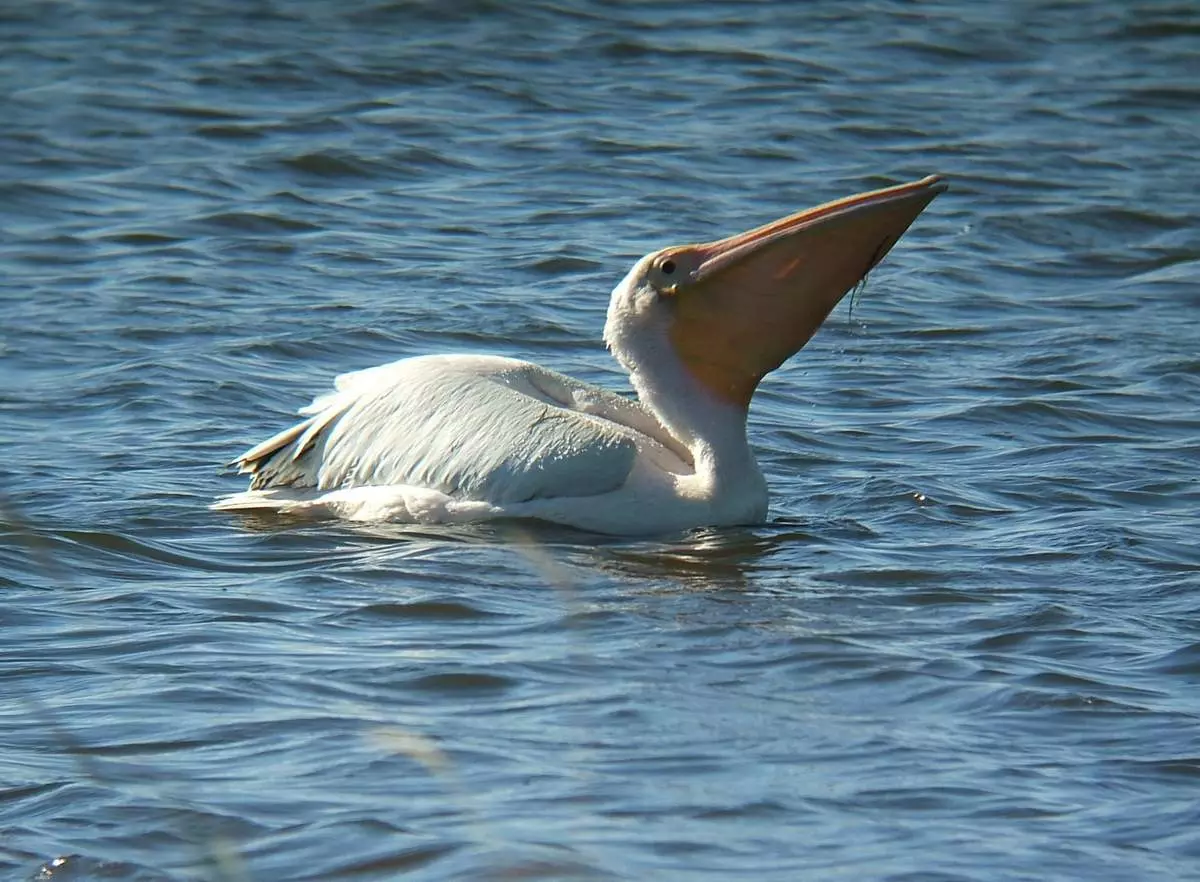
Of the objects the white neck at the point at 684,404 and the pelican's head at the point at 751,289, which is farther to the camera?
the white neck at the point at 684,404

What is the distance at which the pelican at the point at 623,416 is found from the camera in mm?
5559

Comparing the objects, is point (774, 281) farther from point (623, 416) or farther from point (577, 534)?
point (577, 534)

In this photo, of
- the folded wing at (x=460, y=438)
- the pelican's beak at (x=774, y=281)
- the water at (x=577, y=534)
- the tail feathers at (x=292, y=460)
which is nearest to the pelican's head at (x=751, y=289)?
the pelican's beak at (x=774, y=281)

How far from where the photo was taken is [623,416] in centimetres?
600

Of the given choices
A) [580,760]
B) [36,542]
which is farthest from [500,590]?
[36,542]

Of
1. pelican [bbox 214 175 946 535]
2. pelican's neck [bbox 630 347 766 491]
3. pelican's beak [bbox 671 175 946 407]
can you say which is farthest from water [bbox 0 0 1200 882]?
pelican's beak [bbox 671 175 946 407]

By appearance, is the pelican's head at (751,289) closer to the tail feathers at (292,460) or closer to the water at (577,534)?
the water at (577,534)

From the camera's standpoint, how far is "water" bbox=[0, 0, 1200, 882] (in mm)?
3551

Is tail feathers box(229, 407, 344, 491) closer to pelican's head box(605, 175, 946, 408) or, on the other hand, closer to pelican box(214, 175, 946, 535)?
pelican box(214, 175, 946, 535)

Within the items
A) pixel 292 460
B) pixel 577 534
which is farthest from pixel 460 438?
pixel 292 460

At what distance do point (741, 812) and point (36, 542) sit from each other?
1542 mm

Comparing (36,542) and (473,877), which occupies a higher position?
(36,542)

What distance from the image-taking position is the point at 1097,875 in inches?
130

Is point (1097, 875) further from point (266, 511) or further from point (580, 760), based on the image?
point (266, 511)
